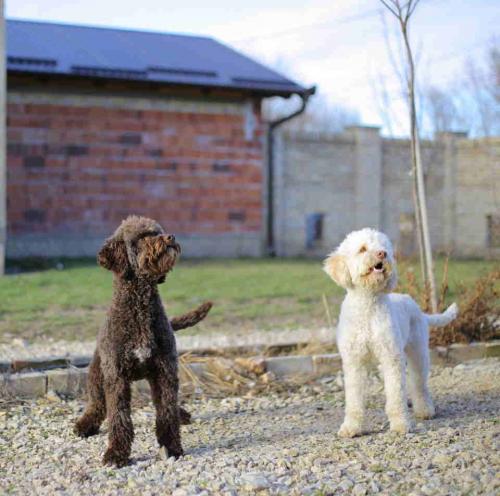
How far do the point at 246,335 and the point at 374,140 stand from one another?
12.5 meters

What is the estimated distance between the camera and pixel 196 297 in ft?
36.1

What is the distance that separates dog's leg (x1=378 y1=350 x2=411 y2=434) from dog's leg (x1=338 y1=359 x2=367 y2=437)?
0.15 meters

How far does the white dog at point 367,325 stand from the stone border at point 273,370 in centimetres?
183

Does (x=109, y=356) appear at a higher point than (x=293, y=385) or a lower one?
higher

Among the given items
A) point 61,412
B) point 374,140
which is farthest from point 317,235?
point 61,412

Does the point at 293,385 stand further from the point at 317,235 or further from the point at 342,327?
the point at 317,235

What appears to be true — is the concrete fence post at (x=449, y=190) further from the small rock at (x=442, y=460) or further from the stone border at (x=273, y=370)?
the small rock at (x=442, y=460)

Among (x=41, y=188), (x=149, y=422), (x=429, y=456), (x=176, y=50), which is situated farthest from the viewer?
(x=176, y=50)

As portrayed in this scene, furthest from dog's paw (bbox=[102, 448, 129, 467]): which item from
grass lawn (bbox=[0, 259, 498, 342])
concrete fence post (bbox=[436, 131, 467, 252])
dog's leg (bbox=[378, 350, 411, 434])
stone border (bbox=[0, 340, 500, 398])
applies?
concrete fence post (bbox=[436, 131, 467, 252])

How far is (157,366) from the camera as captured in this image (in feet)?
15.0

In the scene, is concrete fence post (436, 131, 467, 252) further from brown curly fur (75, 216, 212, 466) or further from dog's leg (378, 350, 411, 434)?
brown curly fur (75, 216, 212, 466)

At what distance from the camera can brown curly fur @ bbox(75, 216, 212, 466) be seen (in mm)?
4438

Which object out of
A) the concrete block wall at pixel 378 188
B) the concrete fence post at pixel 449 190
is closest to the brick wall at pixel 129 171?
the concrete block wall at pixel 378 188

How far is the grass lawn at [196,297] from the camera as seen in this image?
8984 millimetres
